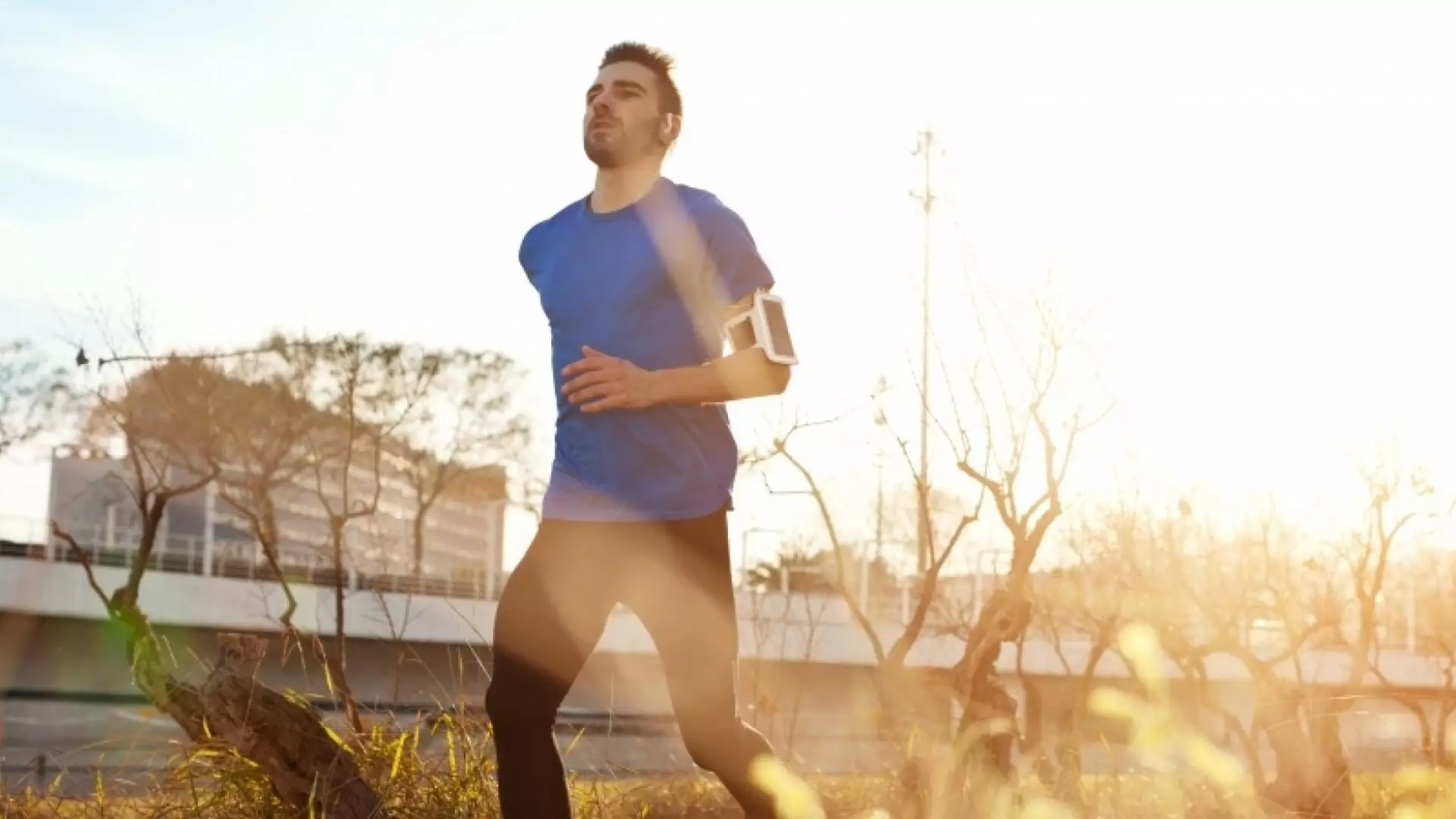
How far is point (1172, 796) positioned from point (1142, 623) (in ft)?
20.2

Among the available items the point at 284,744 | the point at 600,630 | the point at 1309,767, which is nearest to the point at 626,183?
the point at 600,630

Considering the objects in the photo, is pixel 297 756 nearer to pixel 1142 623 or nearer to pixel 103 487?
pixel 1142 623

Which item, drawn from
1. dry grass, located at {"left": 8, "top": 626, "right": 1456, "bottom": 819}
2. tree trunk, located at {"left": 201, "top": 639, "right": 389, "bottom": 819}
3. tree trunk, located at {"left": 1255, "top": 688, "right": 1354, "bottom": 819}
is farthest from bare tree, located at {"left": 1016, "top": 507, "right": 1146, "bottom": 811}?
tree trunk, located at {"left": 201, "top": 639, "right": 389, "bottom": 819}

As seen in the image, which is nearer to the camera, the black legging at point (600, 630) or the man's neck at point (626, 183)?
the black legging at point (600, 630)

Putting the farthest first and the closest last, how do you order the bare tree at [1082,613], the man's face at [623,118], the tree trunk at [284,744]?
the bare tree at [1082,613] → the tree trunk at [284,744] → the man's face at [623,118]

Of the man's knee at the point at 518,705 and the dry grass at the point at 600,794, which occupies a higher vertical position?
the man's knee at the point at 518,705

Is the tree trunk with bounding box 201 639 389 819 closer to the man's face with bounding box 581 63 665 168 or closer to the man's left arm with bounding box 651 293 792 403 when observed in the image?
the man's left arm with bounding box 651 293 792 403

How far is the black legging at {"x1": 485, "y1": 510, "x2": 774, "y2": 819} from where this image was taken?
3.33 metres

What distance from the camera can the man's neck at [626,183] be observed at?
11.6 ft

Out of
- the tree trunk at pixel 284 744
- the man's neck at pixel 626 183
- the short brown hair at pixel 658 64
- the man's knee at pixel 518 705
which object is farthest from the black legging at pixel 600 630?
the tree trunk at pixel 284 744

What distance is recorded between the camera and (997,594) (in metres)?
8.30

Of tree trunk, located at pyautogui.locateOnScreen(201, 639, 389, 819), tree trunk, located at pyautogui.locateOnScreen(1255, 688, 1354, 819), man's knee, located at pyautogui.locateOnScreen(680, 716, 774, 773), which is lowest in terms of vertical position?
tree trunk, located at pyautogui.locateOnScreen(1255, 688, 1354, 819)

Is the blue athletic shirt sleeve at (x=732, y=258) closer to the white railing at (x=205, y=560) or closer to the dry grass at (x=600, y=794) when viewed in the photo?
the dry grass at (x=600, y=794)

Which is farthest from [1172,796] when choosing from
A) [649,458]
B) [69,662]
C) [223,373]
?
[69,662]
